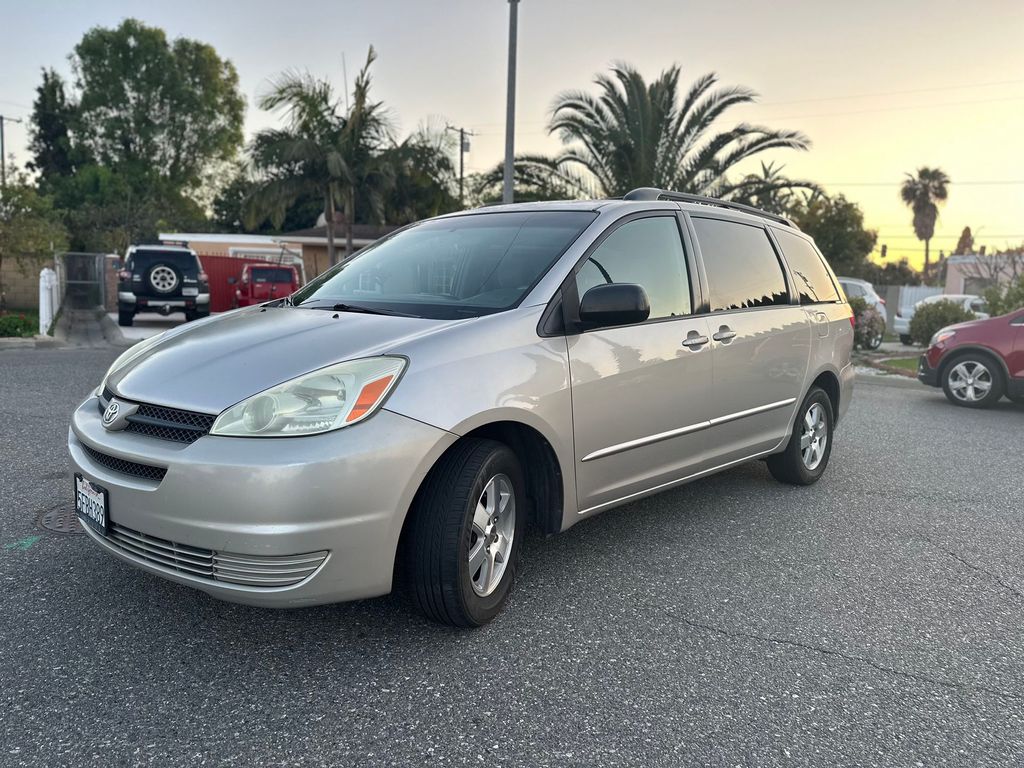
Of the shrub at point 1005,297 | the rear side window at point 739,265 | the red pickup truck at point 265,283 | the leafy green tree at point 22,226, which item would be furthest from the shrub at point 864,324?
the leafy green tree at point 22,226

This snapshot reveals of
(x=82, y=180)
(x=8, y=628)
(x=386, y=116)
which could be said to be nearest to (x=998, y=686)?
(x=8, y=628)

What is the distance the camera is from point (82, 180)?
156ft

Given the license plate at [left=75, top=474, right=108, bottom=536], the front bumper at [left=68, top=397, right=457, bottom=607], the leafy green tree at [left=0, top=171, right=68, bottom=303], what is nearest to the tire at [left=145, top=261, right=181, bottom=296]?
the leafy green tree at [left=0, top=171, right=68, bottom=303]

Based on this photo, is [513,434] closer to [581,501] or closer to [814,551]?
[581,501]

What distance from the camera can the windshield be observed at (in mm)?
3561

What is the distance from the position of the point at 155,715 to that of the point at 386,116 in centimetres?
2314

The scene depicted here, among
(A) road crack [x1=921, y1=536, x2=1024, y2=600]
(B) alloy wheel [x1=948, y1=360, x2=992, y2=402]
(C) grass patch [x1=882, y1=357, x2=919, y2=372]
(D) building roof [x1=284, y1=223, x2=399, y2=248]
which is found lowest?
(A) road crack [x1=921, y1=536, x2=1024, y2=600]

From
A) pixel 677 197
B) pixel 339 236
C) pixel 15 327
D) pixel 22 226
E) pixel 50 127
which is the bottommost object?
pixel 15 327

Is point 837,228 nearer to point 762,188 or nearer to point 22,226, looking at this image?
point 762,188

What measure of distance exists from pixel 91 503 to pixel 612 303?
7.21ft

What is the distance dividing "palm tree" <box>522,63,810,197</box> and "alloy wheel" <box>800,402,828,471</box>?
1083 cm

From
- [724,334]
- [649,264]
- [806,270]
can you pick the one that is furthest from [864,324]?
[649,264]

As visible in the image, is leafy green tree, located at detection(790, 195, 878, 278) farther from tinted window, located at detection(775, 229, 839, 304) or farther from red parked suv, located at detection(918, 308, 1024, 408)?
tinted window, located at detection(775, 229, 839, 304)

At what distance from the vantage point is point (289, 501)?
102 inches
